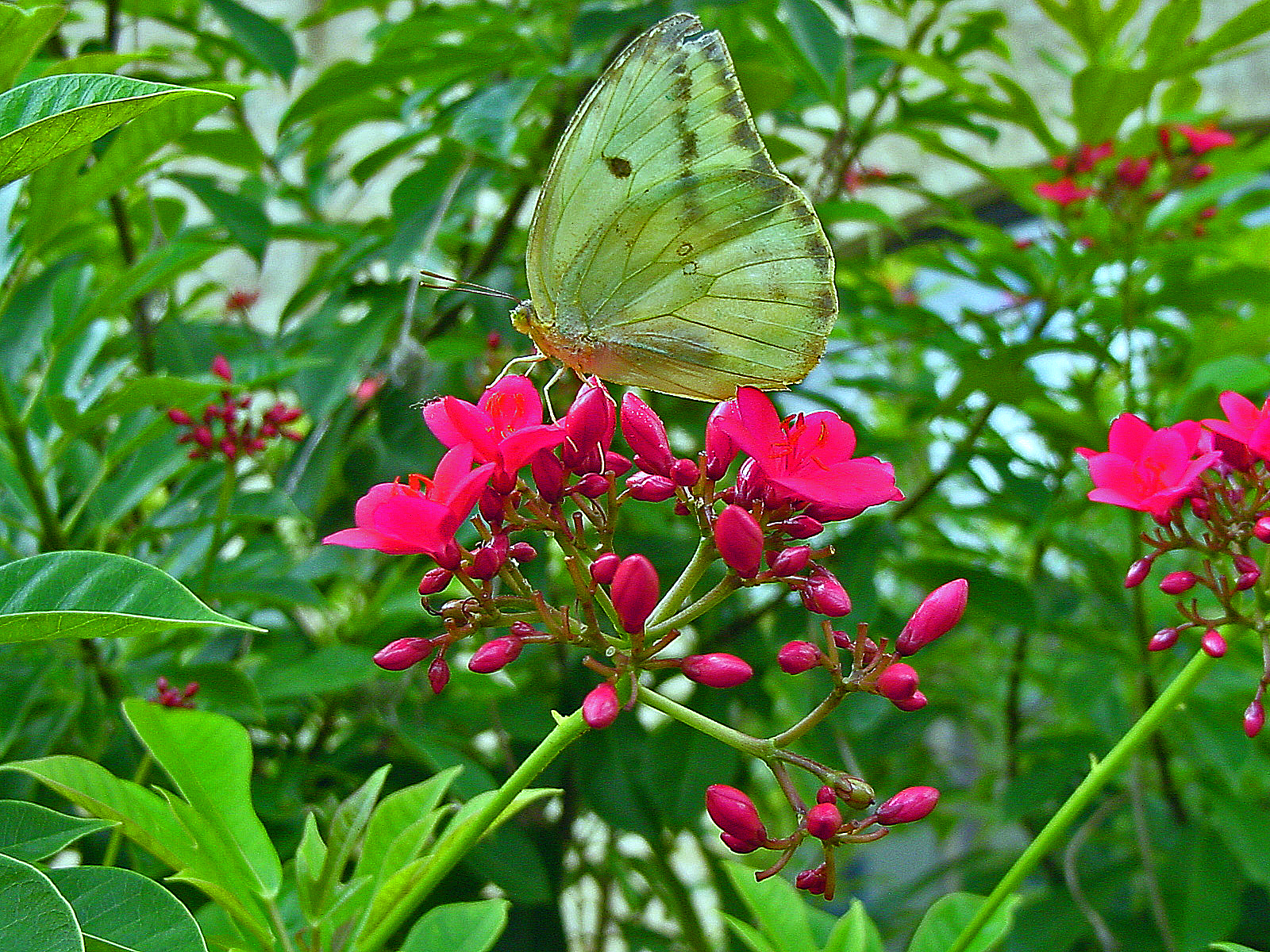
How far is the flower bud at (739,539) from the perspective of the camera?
1.75 feet

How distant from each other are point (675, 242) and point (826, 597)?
395mm

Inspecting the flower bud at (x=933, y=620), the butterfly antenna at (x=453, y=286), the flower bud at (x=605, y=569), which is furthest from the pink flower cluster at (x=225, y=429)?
the flower bud at (x=933, y=620)

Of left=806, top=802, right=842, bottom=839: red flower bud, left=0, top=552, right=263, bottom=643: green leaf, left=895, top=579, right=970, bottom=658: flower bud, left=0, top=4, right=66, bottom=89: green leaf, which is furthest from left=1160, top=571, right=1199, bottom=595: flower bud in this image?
left=0, top=4, right=66, bottom=89: green leaf

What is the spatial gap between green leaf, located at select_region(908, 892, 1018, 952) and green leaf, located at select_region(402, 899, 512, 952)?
0.29m

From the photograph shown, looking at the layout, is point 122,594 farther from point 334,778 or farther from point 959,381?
point 959,381

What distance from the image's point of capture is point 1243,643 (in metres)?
1.22

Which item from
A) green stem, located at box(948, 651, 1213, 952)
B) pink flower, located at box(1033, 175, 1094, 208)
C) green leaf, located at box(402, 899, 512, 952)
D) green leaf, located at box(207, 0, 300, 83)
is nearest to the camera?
green stem, located at box(948, 651, 1213, 952)

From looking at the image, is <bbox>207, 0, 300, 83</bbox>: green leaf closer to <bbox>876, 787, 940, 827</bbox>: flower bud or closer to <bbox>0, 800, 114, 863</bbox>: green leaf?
<bbox>0, 800, 114, 863</bbox>: green leaf

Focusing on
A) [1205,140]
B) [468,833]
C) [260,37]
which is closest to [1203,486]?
[468,833]

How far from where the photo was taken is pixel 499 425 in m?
0.69

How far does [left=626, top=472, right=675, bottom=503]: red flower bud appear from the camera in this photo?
0.61 m

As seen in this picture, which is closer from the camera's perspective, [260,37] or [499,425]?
[499,425]

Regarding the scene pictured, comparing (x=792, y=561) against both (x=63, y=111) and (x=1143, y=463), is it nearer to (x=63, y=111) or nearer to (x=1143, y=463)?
(x=1143, y=463)

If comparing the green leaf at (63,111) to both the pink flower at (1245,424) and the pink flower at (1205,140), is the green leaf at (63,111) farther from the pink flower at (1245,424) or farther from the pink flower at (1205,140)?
the pink flower at (1205,140)
